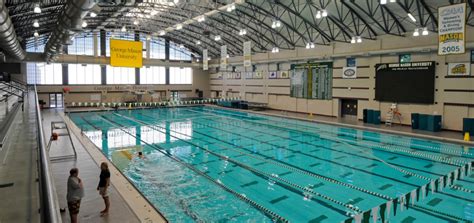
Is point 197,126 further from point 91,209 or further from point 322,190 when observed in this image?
point 91,209

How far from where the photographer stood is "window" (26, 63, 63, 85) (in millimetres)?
33844

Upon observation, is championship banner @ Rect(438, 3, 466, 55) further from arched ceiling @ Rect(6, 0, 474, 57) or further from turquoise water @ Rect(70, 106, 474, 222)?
turquoise water @ Rect(70, 106, 474, 222)

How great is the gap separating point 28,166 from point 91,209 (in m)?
1.69

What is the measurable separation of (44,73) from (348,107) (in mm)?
30408

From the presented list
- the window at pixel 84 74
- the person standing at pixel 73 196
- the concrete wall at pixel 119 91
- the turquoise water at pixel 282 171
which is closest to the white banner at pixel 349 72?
the turquoise water at pixel 282 171

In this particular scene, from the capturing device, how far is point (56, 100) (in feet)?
114

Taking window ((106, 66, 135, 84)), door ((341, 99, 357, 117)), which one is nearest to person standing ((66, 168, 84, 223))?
door ((341, 99, 357, 117))

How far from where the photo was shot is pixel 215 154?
558 inches

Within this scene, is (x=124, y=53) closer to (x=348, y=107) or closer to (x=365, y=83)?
(x=348, y=107)

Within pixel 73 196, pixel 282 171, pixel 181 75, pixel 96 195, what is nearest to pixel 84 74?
pixel 181 75

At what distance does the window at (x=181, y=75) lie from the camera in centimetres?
4166

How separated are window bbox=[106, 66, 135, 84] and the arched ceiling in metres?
5.20

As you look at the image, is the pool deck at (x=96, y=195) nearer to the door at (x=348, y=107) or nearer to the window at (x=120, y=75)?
the door at (x=348, y=107)

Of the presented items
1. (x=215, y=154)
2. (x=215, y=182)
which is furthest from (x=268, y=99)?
(x=215, y=182)
